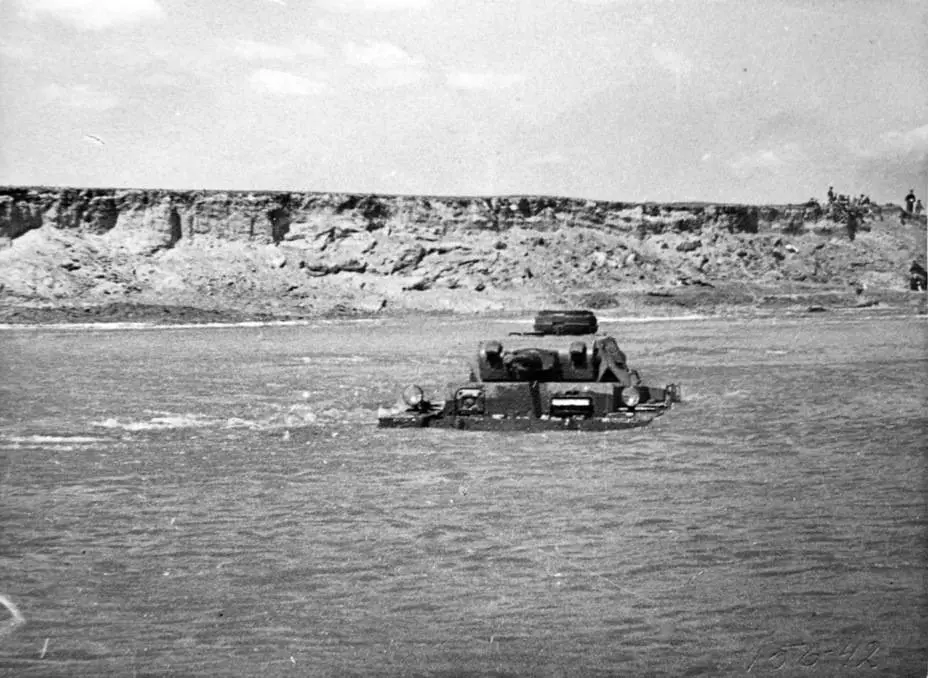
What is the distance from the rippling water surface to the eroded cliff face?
6155cm

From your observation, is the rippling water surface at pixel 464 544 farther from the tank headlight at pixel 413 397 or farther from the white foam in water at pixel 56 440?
the tank headlight at pixel 413 397

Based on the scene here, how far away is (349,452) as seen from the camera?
1797 cm

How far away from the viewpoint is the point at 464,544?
11391 mm

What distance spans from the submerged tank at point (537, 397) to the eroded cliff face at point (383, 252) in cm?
6279

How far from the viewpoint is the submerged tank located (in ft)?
62.7

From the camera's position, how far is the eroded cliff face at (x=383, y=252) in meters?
83.8

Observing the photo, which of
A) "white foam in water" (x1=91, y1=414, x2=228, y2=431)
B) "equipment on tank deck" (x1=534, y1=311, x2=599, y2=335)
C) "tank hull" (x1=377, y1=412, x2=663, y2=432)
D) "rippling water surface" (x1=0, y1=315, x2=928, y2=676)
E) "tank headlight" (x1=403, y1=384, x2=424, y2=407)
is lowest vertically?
"white foam in water" (x1=91, y1=414, x2=228, y2=431)

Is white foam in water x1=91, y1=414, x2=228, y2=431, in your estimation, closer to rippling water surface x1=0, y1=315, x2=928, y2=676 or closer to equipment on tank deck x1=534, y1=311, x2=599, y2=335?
rippling water surface x1=0, y1=315, x2=928, y2=676

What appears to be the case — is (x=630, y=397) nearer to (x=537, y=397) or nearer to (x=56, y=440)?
(x=537, y=397)

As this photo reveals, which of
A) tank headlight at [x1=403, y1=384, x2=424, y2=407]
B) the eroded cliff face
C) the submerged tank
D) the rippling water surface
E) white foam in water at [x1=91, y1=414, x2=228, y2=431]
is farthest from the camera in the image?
the eroded cliff face

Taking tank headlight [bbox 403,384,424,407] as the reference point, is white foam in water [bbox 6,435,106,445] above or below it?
below

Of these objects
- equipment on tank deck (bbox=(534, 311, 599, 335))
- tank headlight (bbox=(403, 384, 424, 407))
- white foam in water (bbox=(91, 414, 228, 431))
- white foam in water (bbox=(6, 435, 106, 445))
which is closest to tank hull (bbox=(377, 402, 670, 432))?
tank headlight (bbox=(403, 384, 424, 407))

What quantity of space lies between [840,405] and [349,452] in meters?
10.3

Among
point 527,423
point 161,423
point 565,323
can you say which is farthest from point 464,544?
point 161,423
